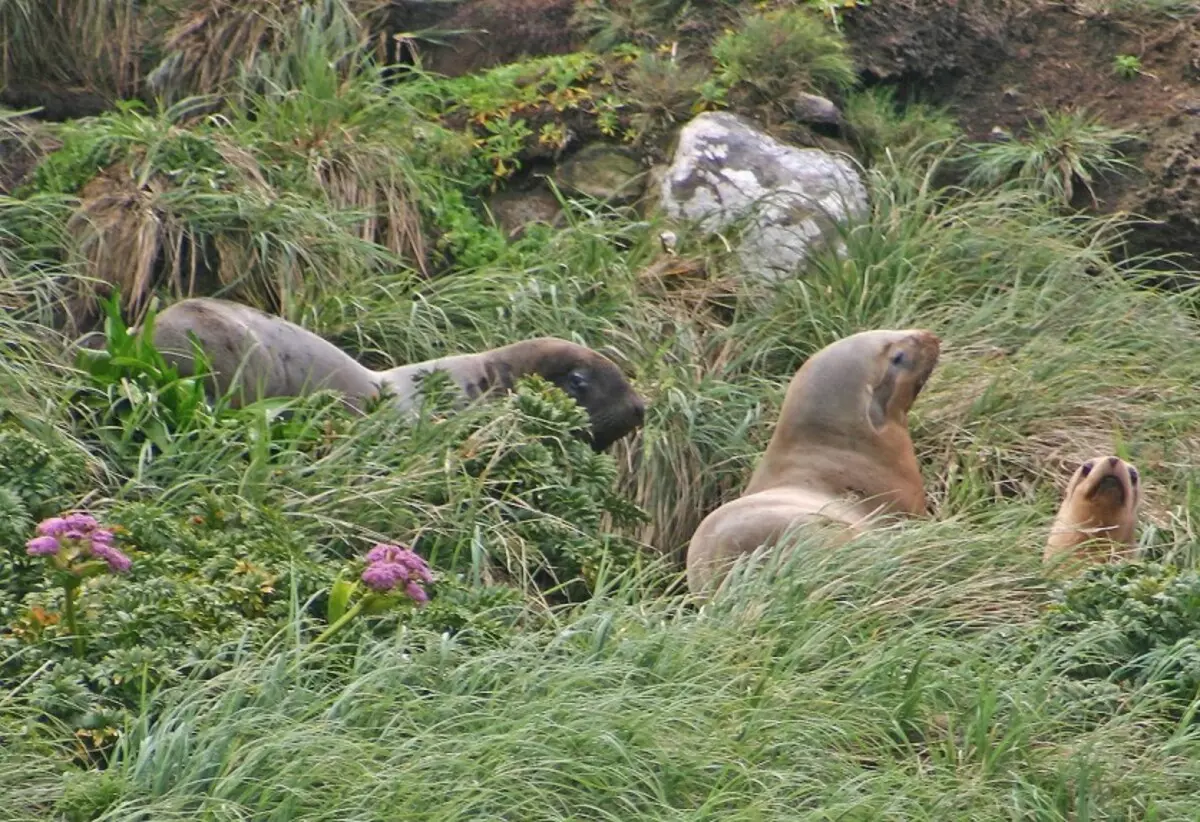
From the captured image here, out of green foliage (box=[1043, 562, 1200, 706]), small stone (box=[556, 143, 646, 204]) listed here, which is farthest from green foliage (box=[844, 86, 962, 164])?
green foliage (box=[1043, 562, 1200, 706])

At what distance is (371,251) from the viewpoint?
7148 mm

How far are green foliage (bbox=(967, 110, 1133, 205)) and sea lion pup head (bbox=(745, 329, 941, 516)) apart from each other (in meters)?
2.21

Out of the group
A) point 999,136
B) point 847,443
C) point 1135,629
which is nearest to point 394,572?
point 1135,629

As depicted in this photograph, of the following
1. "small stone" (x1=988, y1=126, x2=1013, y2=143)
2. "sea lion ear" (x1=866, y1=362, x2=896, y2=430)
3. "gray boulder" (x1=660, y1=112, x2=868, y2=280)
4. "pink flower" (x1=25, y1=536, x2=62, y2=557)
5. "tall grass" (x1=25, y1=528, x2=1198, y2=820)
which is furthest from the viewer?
"small stone" (x1=988, y1=126, x2=1013, y2=143)

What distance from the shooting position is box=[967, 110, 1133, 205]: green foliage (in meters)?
8.03

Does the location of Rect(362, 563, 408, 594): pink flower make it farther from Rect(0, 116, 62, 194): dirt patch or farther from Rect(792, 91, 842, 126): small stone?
Rect(792, 91, 842, 126): small stone

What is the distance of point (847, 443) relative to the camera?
5848 mm

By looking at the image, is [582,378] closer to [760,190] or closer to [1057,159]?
[760,190]

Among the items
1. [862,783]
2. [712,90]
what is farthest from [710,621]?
[712,90]

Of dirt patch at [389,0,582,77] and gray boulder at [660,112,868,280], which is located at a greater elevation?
dirt patch at [389,0,582,77]

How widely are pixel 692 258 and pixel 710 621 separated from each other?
10.2ft

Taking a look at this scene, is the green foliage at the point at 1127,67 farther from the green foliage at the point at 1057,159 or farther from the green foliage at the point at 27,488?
the green foliage at the point at 27,488

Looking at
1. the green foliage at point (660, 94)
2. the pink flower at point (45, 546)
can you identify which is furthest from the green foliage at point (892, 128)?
the pink flower at point (45, 546)

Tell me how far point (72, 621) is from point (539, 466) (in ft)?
5.71
